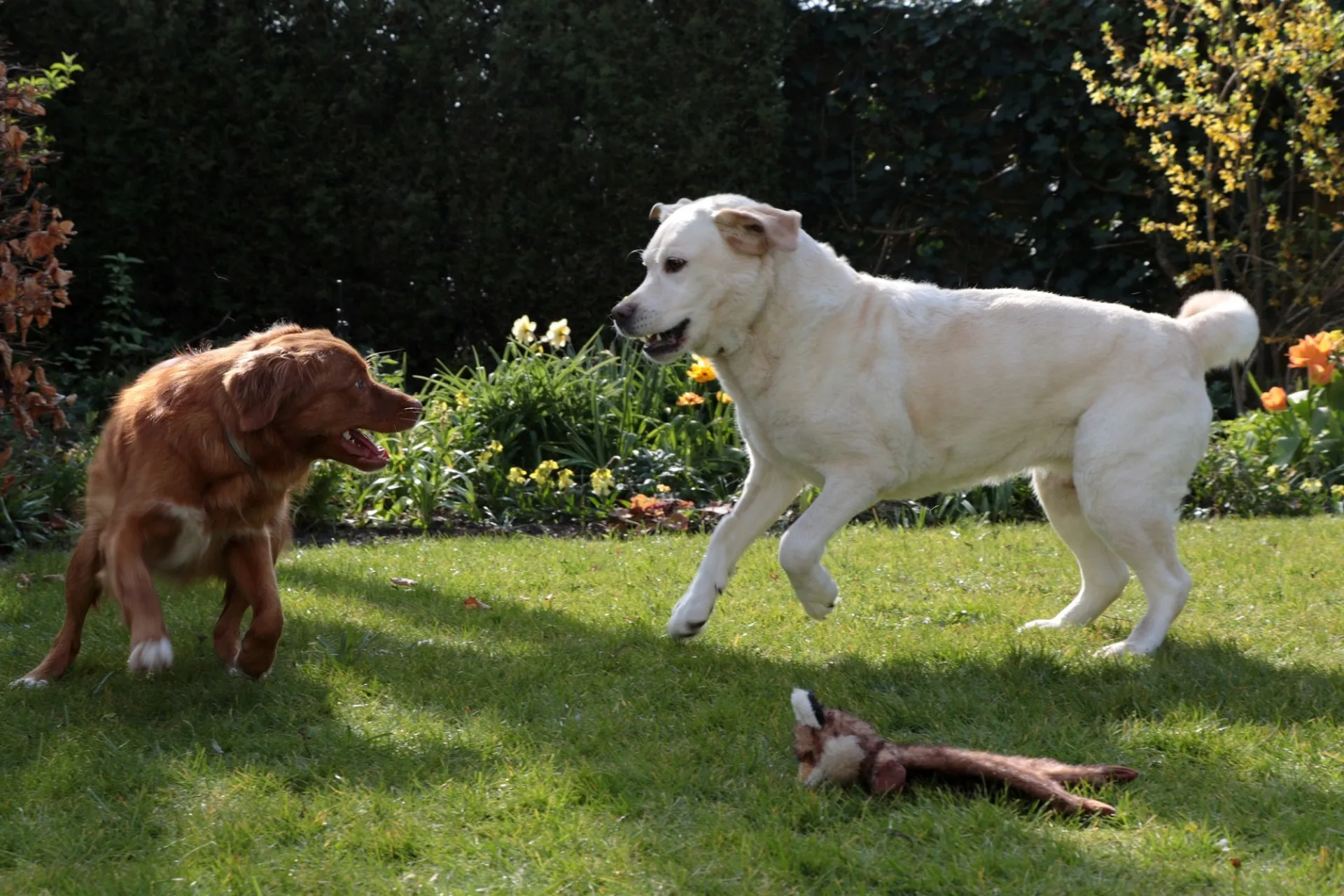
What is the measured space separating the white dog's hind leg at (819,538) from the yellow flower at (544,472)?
324 centimetres

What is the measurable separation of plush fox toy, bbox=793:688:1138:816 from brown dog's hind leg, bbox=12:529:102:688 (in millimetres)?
2438

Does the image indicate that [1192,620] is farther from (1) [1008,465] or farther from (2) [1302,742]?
(2) [1302,742]

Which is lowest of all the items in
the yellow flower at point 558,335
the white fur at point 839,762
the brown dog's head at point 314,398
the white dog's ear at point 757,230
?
the white fur at point 839,762

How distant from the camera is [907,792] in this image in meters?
3.30

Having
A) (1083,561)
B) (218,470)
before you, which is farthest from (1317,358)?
(218,470)

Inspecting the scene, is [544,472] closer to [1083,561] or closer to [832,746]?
[1083,561]

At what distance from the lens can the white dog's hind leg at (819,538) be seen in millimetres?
4578

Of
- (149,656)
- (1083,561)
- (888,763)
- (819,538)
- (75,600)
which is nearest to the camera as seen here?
(888,763)

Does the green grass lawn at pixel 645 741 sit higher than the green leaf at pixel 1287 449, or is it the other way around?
the green leaf at pixel 1287 449

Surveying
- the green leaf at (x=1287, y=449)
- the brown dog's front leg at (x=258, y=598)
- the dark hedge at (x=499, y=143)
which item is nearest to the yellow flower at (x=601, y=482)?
the dark hedge at (x=499, y=143)

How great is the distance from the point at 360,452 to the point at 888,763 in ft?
6.97

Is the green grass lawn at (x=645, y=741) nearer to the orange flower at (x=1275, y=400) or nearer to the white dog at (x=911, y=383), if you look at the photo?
the white dog at (x=911, y=383)

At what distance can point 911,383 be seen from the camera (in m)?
4.86

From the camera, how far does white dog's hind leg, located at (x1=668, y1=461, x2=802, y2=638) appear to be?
15.6 feet
